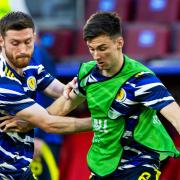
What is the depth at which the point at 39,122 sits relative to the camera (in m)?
6.33

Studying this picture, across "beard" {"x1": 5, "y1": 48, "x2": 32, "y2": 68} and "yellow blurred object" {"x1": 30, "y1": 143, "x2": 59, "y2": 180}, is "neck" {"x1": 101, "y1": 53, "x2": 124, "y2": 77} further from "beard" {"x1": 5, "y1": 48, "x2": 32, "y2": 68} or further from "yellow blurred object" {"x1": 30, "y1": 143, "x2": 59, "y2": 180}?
"yellow blurred object" {"x1": 30, "y1": 143, "x2": 59, "y2": 180}

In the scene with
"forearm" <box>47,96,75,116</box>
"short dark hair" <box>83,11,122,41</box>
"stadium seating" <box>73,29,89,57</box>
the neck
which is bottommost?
"stadium seating" <box>73,29,89,57</box>

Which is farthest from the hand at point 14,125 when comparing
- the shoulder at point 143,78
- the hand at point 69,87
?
the shoulder at point 143,78

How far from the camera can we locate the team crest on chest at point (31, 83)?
21.0 ft

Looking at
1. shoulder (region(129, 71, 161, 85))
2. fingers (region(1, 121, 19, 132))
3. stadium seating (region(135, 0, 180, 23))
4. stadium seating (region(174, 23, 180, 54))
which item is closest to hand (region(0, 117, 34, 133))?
fingers (region(1, 121, 19, 132))

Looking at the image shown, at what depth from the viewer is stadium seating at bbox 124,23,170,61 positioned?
9539 millimetres

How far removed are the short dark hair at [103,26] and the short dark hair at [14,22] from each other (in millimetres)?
375

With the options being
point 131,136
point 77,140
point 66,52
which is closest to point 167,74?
point 77,140

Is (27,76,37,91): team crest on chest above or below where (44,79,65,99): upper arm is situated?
above

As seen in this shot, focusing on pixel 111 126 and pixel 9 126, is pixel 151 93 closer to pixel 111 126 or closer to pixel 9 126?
pixel 111 126

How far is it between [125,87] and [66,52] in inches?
153

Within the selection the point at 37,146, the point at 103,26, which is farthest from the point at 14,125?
the point at 37,146

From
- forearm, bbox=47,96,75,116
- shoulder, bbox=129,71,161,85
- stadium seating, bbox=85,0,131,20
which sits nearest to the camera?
shoulder, bbox=129,71,161,85

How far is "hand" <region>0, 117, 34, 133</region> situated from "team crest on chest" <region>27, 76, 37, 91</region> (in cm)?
23
